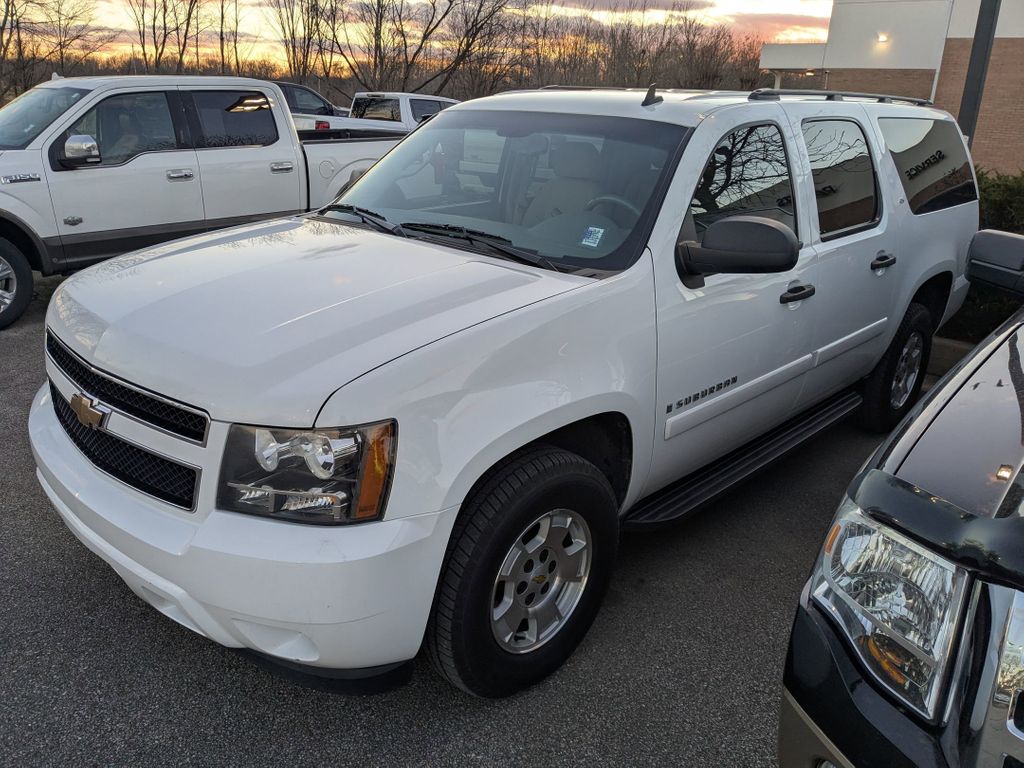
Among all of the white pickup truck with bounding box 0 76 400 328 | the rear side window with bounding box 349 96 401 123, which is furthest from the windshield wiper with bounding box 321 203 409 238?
the rear side window with bounding box 349 96 401 123

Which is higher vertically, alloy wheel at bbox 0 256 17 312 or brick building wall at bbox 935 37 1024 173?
brick building wall at bbox 935 37 1024 173

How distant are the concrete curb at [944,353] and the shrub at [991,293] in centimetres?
15

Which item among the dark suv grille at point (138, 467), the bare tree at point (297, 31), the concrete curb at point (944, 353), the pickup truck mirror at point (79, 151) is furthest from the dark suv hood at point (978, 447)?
the bare tree at point (297, 31)

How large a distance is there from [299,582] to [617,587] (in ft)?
5.30

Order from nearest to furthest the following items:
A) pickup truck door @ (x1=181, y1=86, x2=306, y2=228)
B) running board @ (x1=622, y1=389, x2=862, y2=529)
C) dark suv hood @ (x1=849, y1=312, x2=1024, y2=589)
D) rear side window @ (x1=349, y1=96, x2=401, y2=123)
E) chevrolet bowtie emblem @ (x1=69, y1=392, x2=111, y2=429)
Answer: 1. dark suv hood @ (x1=849, y1=312, x2=1024, y2=589)
2. chevrolet bowtie emblem @ (x1=69, y1=392, x2=111, y2=429)
3. running board @ (x1=622, y1=389, x2=862, y2=529)
4. pickup truck door @ (x1=181, y1=86, x2=306, y2=228)
5. rear side window @ (x1=349, y1=96, x2=401, y2=123)

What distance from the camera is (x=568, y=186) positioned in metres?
3.16

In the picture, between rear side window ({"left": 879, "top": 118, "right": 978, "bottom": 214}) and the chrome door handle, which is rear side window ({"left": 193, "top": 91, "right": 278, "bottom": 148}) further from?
the chrome door handle

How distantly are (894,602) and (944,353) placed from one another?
514 cm

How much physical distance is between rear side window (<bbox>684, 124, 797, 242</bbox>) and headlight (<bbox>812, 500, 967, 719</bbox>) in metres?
1.55

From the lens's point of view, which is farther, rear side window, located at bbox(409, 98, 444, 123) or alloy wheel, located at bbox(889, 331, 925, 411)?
rear side window, located at bbox(409, 98, 444, 123)

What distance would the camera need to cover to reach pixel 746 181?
330cm

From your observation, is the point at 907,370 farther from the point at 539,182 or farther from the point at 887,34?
the point at 887,34

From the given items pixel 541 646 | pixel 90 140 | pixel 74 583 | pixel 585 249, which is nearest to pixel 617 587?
pixel 541 646

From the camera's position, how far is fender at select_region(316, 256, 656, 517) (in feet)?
6.83
